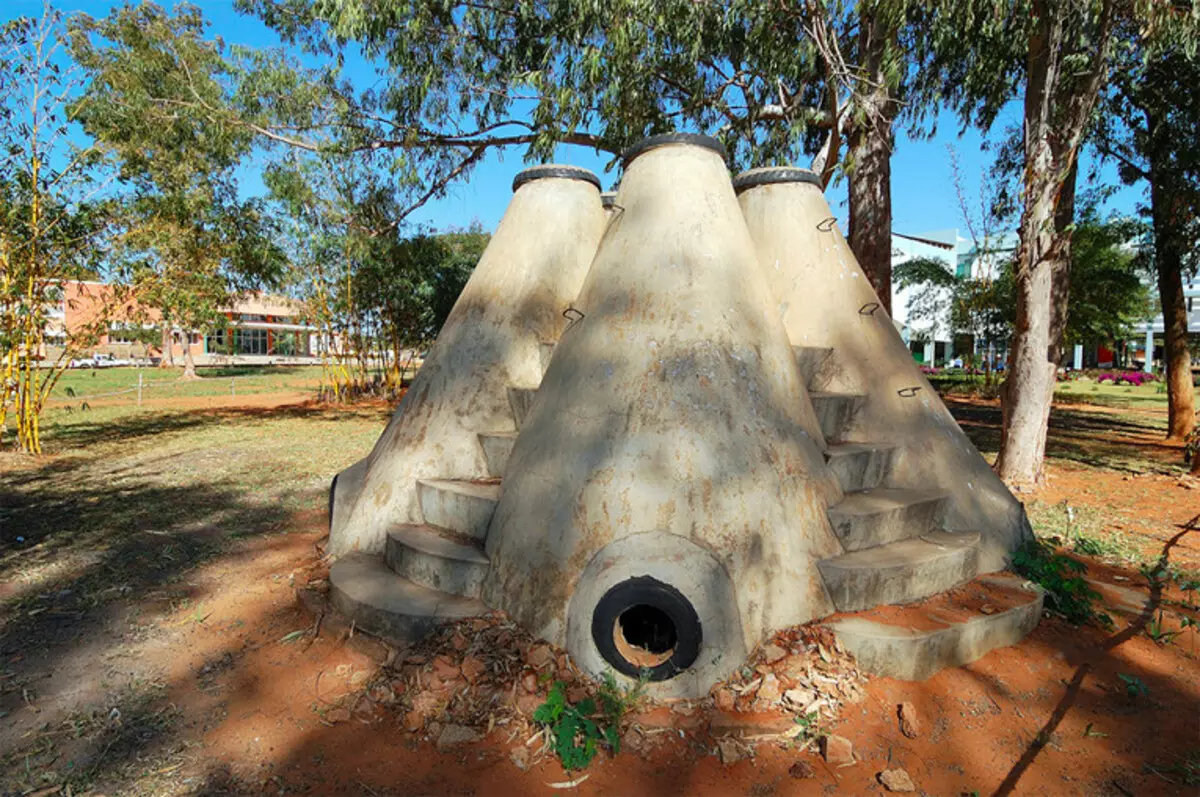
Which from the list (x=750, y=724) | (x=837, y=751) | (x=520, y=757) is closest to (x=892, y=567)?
(x=837, y=751)

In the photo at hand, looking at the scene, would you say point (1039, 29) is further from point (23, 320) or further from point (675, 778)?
point (23, 320)

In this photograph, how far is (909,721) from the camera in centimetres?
267

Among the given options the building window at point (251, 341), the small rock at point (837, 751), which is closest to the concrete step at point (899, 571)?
the small rock at point (837, 751)

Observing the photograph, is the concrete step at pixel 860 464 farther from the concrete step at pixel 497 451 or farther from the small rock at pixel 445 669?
the small rock at pixel 445 669

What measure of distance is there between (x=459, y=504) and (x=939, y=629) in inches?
98.8

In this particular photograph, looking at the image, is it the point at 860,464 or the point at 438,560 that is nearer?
the point at 438,560

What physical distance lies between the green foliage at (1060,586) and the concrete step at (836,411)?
4.04 feet

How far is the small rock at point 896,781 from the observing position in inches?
94.4

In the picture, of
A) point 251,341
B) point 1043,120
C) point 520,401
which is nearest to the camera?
point 520,401

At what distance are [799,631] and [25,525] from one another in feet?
21.9

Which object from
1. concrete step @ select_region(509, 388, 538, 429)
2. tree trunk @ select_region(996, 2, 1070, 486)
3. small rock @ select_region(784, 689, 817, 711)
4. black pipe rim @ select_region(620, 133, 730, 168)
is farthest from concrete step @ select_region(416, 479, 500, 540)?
tree trunk @ select_region(996, 2, 1070, 486)

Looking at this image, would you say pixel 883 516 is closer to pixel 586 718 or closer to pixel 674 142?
pixel 586 718

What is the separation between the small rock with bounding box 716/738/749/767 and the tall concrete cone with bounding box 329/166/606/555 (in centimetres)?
213

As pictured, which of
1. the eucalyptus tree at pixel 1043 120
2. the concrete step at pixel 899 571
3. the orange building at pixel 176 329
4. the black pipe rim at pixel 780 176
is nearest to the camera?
the concrete step at pixel 899 571
